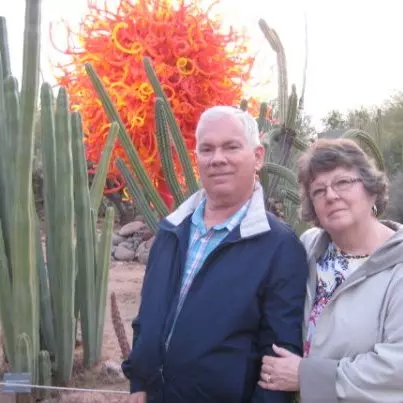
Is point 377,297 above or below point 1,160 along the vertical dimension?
below

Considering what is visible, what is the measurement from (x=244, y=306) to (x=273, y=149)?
96.7 inches

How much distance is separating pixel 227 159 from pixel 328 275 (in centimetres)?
51

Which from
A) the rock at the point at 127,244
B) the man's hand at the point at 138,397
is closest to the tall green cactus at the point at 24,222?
the man's hand at the point at 138,397

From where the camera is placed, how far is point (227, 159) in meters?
2.28

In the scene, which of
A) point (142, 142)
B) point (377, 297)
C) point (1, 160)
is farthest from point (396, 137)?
point (377, 297)

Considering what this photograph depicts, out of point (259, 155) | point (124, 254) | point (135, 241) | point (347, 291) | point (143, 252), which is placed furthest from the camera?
point (135, 241)

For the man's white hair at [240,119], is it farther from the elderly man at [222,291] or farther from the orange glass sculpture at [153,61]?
the orange glass sculpture at [153,61]

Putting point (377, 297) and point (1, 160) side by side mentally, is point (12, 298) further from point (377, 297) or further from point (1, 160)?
point (377, 297)

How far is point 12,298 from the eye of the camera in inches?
145

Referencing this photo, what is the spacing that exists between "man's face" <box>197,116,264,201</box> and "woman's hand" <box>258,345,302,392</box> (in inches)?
22.0

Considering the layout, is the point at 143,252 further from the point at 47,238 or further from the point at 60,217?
the point at 60,217

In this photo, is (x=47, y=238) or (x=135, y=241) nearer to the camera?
(x=47, y=238)

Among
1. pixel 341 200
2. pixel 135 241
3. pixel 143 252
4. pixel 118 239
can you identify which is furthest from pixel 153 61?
pixel 118 239

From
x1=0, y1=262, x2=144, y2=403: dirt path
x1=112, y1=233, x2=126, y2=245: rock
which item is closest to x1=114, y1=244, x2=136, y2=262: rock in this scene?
x1=112, y1=233, x2=126, y2=245: rock
